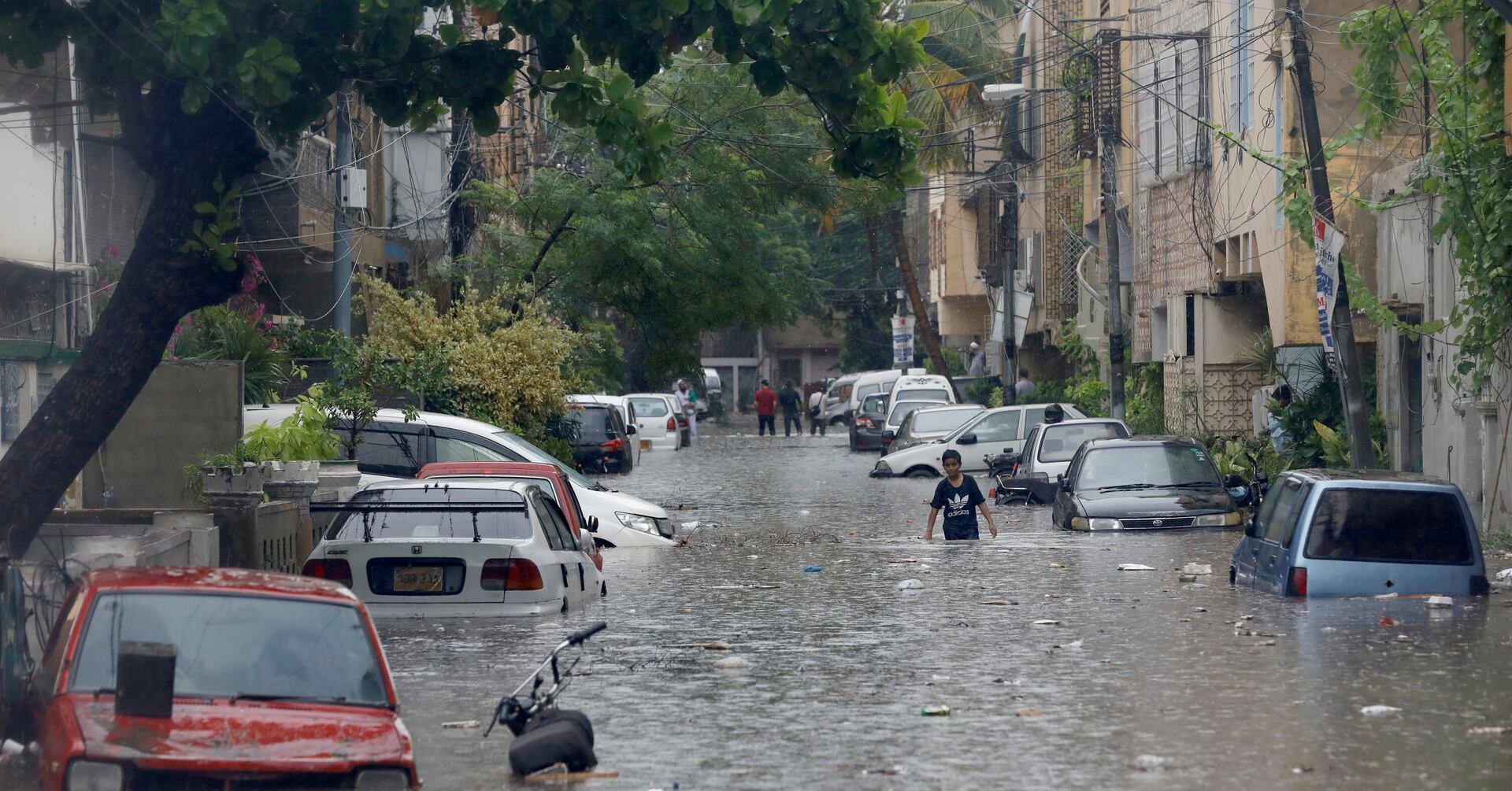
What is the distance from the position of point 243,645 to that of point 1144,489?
15.5 m

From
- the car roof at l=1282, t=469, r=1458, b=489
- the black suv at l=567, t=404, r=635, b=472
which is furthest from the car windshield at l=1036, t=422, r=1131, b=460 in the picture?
the car roof at l=1282, t=469, r=1458, b=489

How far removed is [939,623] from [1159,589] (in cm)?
298

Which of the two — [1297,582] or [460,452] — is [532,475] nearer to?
[460,452]

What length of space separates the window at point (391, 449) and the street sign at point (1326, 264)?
10.4 metres

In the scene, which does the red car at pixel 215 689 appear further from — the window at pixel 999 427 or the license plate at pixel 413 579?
the window at pixel 999 427

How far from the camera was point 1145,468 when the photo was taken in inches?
863

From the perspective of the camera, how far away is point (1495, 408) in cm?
1928

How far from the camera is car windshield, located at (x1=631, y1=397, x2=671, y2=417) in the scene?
49.1 m

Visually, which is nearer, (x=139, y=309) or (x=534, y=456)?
(x=139, y=309)

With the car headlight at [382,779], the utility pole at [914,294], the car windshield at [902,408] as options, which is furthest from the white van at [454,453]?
the utility pole at [914,294]

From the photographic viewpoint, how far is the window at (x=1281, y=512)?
13961mm

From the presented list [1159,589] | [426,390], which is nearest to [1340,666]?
[1159,589]

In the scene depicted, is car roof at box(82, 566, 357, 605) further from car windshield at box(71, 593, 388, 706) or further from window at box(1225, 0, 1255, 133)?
window at box(1225, 0, 1255, 133)

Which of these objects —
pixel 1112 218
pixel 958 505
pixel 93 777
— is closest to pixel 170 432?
pixel 958 505
